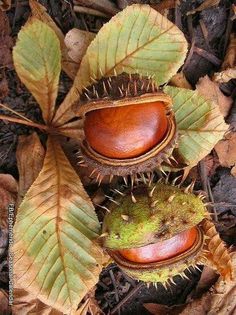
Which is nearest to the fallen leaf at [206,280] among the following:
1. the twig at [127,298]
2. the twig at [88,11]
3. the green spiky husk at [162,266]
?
the twig at [127,298]

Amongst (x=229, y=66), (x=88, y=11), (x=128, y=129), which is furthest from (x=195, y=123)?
(x=88, y=11)

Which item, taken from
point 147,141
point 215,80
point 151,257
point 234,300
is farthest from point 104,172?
point 234,300

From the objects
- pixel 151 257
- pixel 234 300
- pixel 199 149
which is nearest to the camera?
pixel 151 257

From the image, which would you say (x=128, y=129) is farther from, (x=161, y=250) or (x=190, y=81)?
(x=190, y=81)

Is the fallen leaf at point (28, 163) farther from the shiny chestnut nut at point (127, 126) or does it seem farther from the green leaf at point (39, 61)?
the shiny chestnut nut at point (127, 126)

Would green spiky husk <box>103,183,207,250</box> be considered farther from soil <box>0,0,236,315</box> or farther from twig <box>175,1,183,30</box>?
twig <box>175,1,183,30</box>

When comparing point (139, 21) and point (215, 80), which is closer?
point (139, 21)

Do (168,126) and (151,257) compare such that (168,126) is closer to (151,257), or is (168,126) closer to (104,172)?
(104,172)
